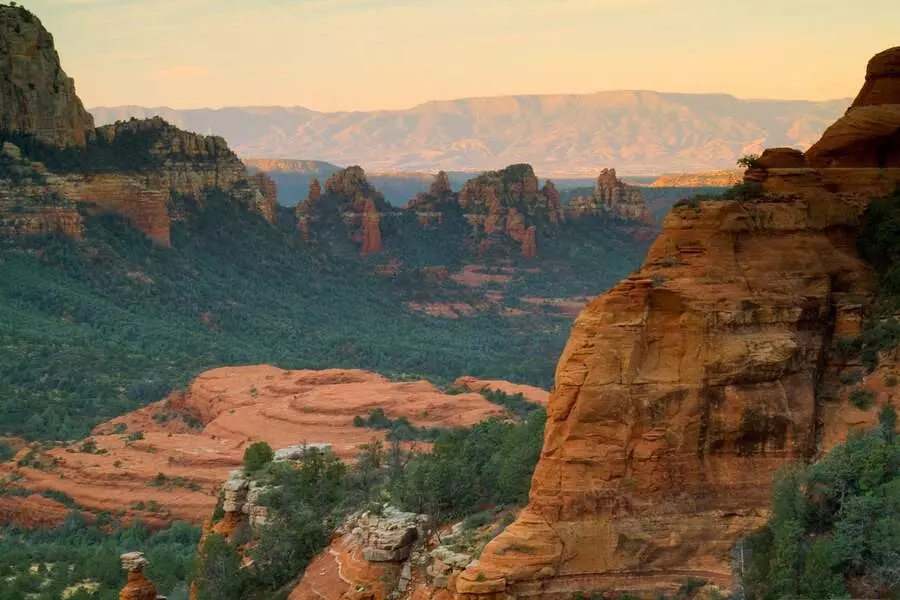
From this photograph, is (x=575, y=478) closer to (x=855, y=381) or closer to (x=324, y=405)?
(x=855, y=381)

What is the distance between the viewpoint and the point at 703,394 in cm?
2761

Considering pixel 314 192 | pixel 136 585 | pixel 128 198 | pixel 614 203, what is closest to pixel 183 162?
pixel 128 198

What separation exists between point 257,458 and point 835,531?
74.8 feet

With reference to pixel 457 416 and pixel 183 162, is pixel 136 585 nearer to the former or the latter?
pixel 457 416

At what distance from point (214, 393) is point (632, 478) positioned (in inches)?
2174

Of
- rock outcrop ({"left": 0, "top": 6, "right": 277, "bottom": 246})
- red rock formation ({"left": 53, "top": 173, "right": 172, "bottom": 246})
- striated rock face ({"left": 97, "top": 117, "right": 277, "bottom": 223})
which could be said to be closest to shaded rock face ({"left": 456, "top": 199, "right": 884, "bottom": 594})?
rock outcrop ({"left": 0, "top": 6, "right": 277, "bottom": 246})

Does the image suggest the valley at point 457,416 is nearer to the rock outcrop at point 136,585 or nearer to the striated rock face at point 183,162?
the rock outcrop at point 136,585

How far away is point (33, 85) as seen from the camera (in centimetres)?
10231

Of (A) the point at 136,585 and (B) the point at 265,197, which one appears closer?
(A) the point at 136,585

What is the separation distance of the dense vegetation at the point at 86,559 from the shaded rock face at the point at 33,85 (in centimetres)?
4871

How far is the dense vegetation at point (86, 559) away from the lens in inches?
1820

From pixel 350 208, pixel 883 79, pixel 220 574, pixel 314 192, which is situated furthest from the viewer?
pixel 350 208

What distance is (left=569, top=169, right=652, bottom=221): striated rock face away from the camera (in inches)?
6407

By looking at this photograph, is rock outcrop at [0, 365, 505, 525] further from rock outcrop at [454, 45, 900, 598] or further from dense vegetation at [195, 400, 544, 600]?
rock outcrop at [454, 45, 900, 598]
